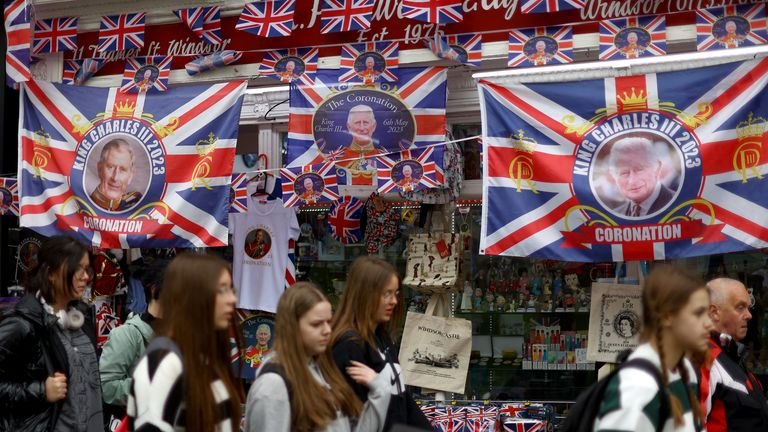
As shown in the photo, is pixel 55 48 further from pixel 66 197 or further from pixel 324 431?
pixel 324 431

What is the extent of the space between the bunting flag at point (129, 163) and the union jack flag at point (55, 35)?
54 centimetres

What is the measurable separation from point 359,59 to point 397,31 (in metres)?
0.36

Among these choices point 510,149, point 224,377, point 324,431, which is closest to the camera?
point 224,377

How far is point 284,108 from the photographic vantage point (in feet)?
24.6

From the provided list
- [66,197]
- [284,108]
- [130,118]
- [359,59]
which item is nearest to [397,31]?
[359,59]

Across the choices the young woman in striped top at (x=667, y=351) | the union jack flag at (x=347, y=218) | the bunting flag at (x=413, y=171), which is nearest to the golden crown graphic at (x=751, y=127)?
the bunting flag at (x=413, y=171)

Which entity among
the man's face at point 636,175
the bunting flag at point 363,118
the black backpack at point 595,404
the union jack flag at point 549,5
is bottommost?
the black backpack at point 595,404

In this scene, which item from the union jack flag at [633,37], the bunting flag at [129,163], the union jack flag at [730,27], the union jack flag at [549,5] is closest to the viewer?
the union jack flag at [730,27]

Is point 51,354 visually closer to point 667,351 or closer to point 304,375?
point 304,375

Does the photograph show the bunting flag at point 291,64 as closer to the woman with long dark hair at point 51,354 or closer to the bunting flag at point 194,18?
the bunting flag at point 194,18

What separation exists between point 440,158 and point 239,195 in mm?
1784

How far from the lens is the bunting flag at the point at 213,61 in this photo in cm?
739

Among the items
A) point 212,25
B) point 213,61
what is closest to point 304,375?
point 213,61

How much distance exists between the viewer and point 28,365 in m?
4.67
